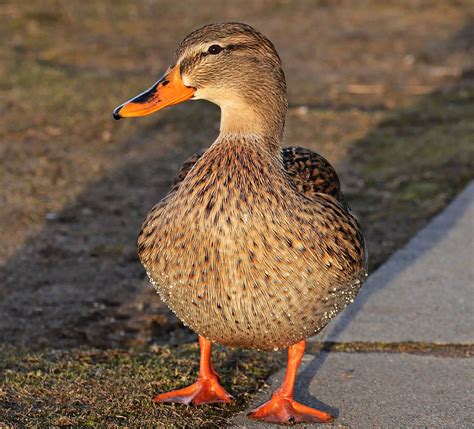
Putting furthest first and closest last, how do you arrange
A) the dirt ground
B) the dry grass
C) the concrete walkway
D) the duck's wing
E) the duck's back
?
the dirt ground → the duck's wing → the concrete walkway → the dry grass → the duck's back

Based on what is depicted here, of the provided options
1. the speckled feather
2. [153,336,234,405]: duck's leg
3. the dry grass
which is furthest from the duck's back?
the dry grass

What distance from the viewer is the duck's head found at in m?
3.90

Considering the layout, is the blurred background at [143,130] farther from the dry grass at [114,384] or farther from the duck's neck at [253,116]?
the duck's neck at [253,116]

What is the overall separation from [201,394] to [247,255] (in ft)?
2.48

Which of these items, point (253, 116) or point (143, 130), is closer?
point (253, 116)

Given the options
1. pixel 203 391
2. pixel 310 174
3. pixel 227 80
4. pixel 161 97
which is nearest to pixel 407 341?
pixel 310 174

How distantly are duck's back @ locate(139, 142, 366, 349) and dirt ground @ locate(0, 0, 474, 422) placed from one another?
3.99 feet

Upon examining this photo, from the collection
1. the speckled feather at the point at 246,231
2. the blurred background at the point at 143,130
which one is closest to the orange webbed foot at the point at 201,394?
the speckled feather at the point at 246,231

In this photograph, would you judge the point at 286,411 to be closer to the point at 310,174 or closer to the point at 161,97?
the point at 310,174

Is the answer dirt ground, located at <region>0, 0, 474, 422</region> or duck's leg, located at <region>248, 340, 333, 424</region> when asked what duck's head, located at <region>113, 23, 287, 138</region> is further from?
dirt ground, located at <region>0, 0, 474, 422</region>

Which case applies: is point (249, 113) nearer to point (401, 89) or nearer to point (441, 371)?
point (441, 371)

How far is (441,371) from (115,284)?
6.96ft

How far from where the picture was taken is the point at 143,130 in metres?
8.66

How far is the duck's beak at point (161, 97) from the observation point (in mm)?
3908
